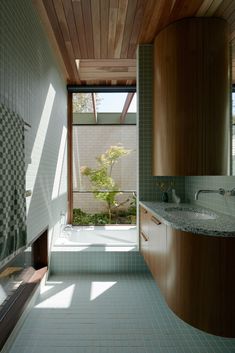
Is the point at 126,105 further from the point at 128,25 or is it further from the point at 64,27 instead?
the point at 64,27

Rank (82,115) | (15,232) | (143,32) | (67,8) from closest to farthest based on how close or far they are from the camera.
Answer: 1. (15,232)
2. (67,8)
3. (143,32)
4. (82,115)

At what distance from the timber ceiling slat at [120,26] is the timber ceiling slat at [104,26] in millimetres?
119

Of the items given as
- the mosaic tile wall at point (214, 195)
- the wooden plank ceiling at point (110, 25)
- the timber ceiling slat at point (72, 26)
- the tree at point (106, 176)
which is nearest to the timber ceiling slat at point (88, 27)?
the wooden plank ceiling at point (110, 25)

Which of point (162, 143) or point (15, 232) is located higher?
point (162, 143)

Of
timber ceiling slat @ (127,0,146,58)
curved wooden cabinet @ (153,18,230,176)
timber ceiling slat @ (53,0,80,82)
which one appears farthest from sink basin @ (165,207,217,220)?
timber ceiling slat @ (53,0,80,82)

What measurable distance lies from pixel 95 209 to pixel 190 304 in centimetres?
279

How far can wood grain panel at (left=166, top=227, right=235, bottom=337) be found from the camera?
50.2 inches

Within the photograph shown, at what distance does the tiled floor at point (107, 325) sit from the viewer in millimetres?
1604

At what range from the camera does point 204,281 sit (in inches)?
51.9

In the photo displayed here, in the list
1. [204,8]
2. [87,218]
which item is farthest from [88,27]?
[87,218]

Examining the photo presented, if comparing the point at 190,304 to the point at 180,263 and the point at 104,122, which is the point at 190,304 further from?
the point at 104,122

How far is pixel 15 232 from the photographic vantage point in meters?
1.49

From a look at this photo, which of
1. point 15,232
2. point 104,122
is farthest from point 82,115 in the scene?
point 15,232

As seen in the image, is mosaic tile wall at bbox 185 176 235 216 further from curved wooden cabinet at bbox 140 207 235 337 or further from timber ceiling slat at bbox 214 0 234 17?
timber ceiling slat at bbox 214 0 234 17
